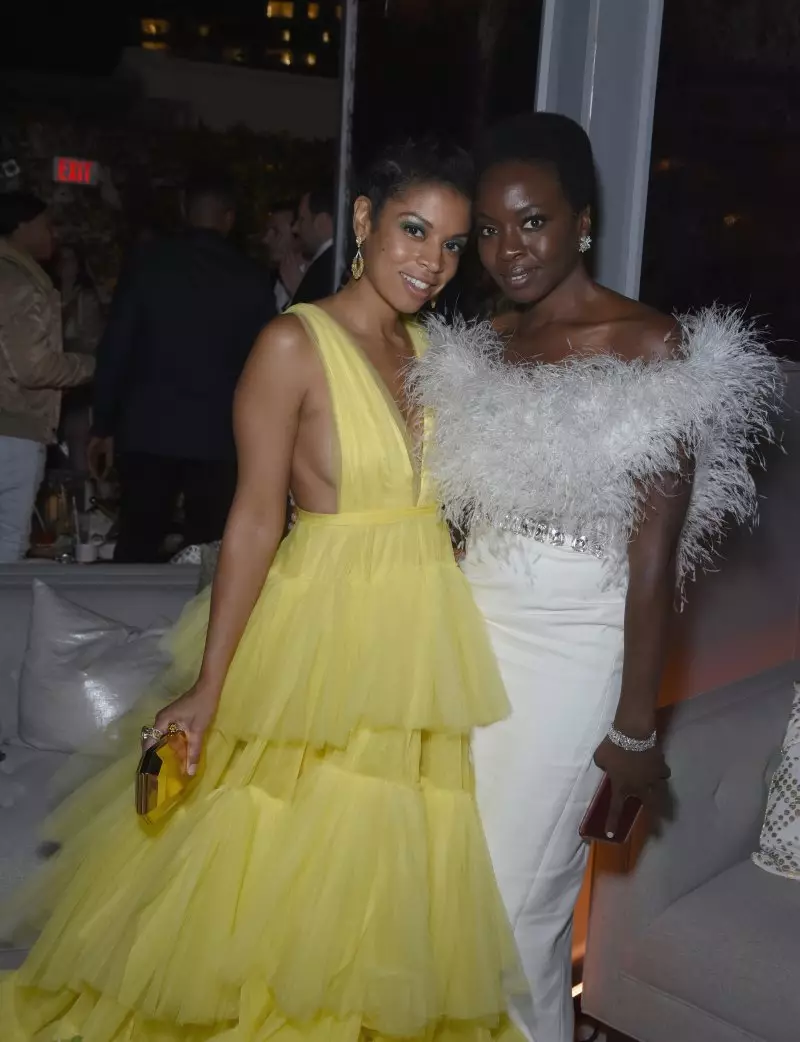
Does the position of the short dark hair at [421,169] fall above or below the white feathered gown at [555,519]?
above

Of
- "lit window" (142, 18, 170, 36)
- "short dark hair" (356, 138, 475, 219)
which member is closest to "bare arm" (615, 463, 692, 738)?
"short dark hair" (356, 138, 475, 219)

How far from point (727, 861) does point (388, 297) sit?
52.3 inches

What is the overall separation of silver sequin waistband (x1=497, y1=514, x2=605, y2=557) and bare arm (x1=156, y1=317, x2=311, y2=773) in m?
0.35

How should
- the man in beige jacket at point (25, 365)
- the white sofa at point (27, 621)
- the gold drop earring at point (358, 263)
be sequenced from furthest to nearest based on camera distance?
the man in beige jacket at point (25, 365), the white sofa at point (27, 621), the gold drop earring at point (358, 263)

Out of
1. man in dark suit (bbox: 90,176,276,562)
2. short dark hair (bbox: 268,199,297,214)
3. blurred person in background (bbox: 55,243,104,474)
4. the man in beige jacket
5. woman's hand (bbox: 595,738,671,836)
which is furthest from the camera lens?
short dark hair (bbox: 268,199,297,214)

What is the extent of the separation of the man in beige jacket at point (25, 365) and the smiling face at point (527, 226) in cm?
226

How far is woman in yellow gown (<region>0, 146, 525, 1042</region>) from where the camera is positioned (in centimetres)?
161

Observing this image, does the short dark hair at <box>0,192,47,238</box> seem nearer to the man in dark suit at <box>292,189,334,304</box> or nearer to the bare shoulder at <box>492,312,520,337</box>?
the man in dark suit at <box>292,189,334,304</box>

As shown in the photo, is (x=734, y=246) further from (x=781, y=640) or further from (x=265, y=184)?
(x=265, y=184)

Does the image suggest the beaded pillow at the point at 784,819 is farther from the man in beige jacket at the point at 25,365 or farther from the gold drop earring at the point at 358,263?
the man in beige jacket at the point at 25,365

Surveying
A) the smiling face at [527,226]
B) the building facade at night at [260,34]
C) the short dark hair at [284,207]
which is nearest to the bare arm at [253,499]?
the smiling face at [527,226]

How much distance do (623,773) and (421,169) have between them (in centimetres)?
97

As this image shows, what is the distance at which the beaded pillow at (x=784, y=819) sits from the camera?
88.4 inches

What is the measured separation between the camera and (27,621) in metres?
2.70
